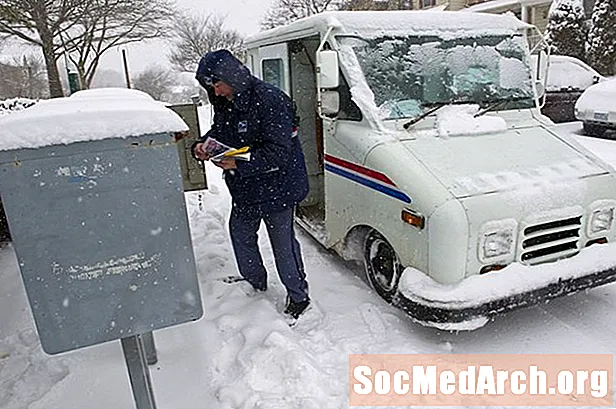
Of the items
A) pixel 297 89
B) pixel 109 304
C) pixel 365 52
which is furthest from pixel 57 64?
pixel 109 304

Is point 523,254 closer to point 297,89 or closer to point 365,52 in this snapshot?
point 365,52

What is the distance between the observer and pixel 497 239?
3.05 m

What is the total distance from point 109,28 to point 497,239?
833 inches

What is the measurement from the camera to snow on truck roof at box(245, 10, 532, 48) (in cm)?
392

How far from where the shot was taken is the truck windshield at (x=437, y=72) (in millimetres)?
3855

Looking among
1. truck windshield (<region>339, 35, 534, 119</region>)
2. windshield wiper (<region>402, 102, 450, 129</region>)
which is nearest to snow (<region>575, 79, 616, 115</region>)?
truck windshield (<region>339, 35, 534, 119</region>)

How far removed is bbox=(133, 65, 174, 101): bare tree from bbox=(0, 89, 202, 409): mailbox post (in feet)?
108

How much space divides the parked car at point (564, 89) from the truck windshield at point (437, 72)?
8731 mm

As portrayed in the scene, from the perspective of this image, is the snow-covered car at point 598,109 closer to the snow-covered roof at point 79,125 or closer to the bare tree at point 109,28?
the snow-covered roof at point 79,125

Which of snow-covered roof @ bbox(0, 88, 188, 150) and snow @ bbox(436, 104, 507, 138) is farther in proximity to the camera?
snow @ bbox(436, 104, 507, 138)

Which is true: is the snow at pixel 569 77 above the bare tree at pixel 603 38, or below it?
below

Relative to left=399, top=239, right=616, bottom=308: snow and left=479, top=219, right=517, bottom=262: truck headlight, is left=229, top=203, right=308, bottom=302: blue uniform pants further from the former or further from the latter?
left=479, top=219, right=517, bottom=262: truck headlight

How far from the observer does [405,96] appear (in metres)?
3.87

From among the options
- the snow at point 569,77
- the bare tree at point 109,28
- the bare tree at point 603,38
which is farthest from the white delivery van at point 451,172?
the bare tree at point 109,28
